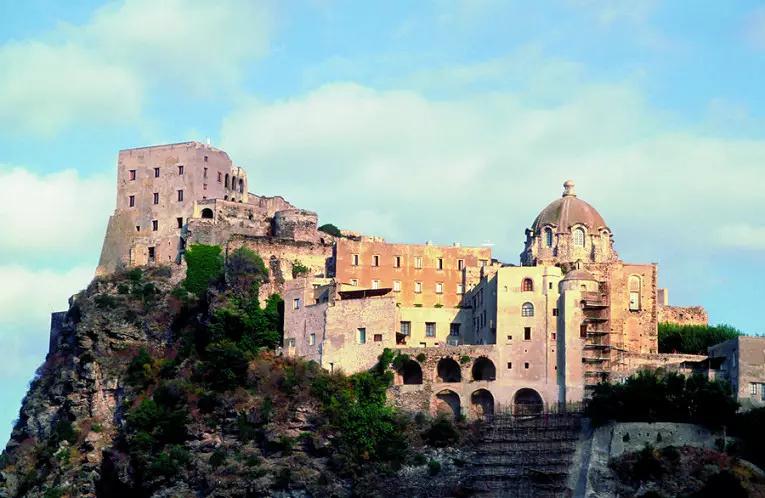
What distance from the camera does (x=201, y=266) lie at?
98688 mm

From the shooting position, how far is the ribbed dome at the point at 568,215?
93875 mm

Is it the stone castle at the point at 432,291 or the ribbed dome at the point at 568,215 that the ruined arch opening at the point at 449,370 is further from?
the ribbed dome at the point at 568,215

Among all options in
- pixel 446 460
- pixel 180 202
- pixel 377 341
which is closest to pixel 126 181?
pixel 180 202

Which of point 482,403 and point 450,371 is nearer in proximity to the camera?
point 482,403

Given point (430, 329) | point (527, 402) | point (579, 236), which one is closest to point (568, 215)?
point (579, 236)

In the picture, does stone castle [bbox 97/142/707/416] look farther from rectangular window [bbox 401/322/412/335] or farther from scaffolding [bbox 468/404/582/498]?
scaffolding [bbox 468/404/582/498]

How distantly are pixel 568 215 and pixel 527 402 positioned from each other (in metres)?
14.0

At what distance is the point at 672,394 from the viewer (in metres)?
80.7

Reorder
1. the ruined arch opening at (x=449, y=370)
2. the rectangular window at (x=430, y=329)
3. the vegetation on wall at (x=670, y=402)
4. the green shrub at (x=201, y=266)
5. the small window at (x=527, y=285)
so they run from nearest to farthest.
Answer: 1. the vegetation on wall at (x=670, y=402)
2. the small window at (x=527, y=285)
3. the ruined arch opening at (x=449, y=370)
4. the rectangular window at (x=430, y=329)
5. the green shrub at (x=201, y=266)

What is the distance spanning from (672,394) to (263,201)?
114 ft

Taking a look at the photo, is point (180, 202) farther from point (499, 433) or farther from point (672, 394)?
point (672, 394)

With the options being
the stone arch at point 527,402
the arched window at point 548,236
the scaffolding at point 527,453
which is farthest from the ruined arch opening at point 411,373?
the arched window at point 548,236

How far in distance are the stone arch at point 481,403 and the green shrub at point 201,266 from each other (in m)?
20.3

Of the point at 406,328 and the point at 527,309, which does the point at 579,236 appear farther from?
the point at 406,328
